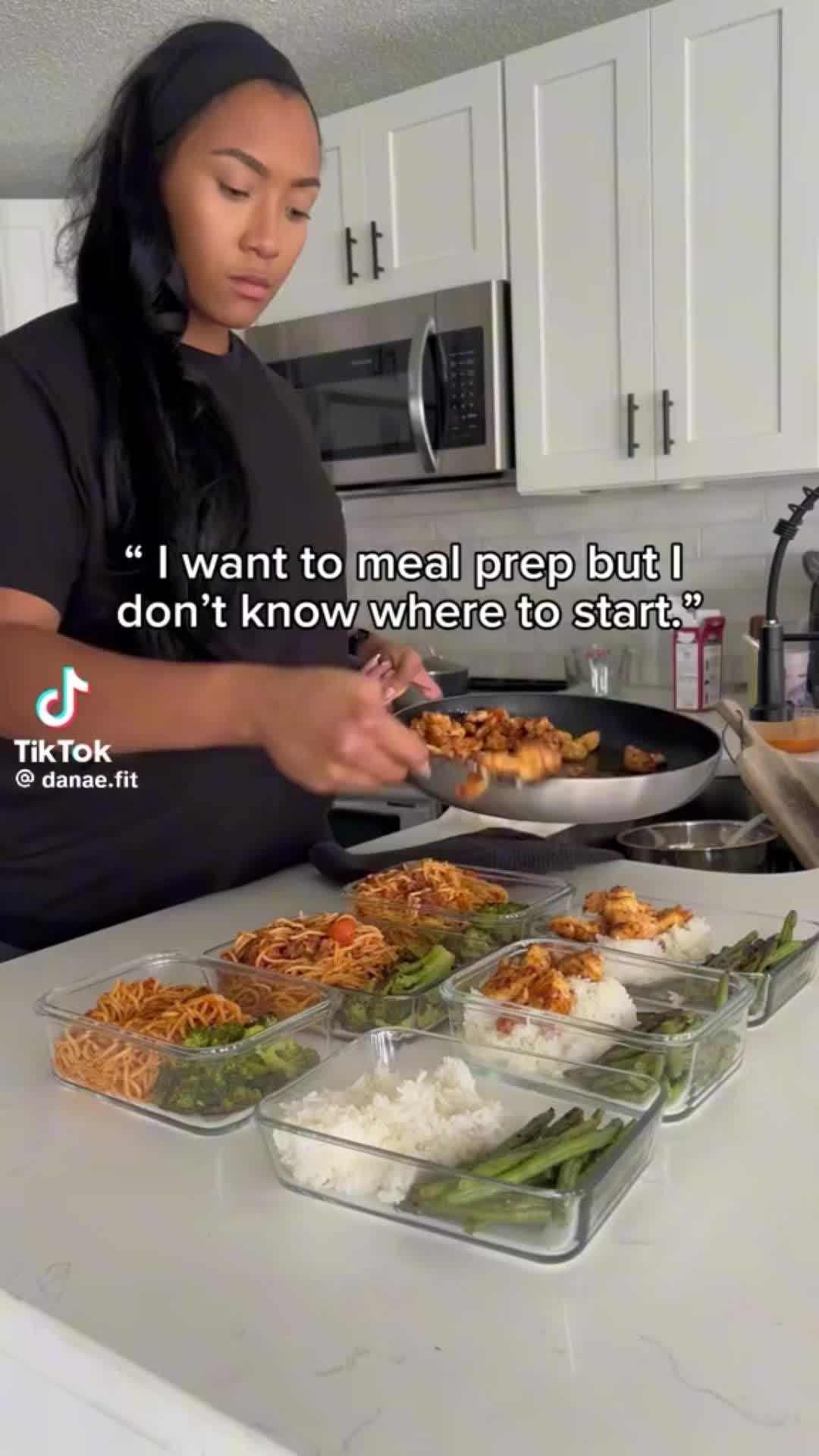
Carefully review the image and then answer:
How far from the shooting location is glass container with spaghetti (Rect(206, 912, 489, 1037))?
33.2 inches

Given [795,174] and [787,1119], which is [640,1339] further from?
[795,174]

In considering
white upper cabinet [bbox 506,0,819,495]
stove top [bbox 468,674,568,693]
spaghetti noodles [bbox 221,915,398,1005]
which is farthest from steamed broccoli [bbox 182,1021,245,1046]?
stove top [bbox 468,674,568,693]

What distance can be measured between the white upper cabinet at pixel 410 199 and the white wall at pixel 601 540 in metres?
0.55

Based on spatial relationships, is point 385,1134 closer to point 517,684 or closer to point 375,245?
point 517,684

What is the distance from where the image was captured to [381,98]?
2.65m

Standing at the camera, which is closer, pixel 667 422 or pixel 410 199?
pixel 667 422

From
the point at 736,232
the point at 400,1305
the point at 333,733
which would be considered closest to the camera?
the point at 400,1305

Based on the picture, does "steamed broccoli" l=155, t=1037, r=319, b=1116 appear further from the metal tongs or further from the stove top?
the stove top

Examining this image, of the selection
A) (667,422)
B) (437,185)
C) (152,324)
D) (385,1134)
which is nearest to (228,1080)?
(385,1134)

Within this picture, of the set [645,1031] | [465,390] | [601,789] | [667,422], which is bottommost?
[645,1031]

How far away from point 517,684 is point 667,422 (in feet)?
2.51

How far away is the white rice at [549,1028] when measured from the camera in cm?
72

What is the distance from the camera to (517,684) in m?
2.85

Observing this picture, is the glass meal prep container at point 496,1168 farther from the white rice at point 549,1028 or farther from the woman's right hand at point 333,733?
the woman's right hand at point 333,733
